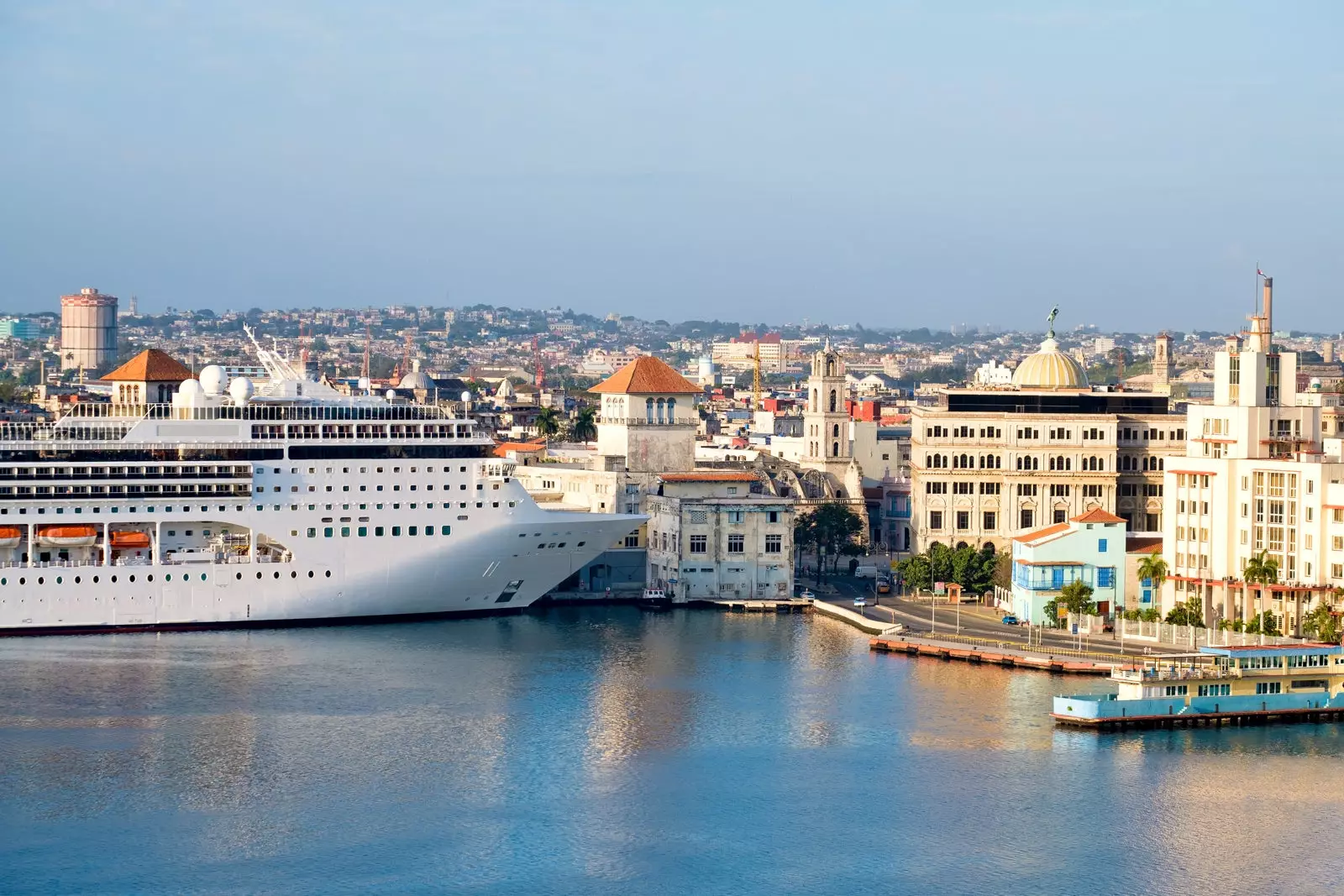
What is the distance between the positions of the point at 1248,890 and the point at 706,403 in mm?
113171

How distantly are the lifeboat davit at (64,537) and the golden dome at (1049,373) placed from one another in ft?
93.4

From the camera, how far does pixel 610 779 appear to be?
40844 millimetres

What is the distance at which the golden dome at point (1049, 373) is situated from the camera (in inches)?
2773

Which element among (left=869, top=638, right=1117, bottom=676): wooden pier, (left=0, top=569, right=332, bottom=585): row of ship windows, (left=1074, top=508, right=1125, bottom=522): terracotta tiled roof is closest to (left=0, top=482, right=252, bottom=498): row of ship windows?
(left=0, top=569, right=332, bottom=585): row of ship windows

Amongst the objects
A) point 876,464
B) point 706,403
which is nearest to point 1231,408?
point 876,464

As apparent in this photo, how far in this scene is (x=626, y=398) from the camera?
2721 inches

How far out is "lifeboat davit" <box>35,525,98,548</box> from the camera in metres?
55.9

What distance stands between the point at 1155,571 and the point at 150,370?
30.2 metres

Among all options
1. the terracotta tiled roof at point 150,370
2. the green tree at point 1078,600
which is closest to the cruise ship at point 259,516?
the terracotta tiled roof at point 150,370

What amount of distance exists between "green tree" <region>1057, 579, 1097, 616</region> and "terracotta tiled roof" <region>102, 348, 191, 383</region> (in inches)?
1050

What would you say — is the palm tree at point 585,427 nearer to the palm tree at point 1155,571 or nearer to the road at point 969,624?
the road at point 969,624

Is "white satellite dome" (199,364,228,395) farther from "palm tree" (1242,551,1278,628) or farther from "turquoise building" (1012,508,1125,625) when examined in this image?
"palm tree" (1242,551,1278,628)

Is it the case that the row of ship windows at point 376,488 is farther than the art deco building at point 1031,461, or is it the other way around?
the art deco building at point 1031,461

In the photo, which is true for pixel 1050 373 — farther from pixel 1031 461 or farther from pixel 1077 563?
pixel 1077 563
